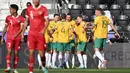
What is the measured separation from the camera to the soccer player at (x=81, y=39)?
20859 mm

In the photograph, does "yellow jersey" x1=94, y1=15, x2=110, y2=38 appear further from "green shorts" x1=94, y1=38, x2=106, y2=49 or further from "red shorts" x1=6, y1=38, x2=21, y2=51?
"red shorts" x1=6, y1=38, x2=21, y2=51

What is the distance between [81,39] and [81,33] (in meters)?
0.29

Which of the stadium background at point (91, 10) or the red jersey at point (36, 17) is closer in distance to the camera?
the red jersey at point (36, 17)

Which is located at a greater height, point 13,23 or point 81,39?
point 13,23

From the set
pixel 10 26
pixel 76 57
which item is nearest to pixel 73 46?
pixel 76 57

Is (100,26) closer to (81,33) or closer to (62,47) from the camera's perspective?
(81,33)

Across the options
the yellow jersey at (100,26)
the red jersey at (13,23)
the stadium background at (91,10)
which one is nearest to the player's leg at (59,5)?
the stadium background at (91,10)

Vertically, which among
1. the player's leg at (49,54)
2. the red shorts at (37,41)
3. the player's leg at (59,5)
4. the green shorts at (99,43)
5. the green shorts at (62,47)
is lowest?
the player's leg at (49,54)

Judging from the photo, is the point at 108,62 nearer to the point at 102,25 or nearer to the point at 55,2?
the point at 102,25

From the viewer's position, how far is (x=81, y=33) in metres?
21.5

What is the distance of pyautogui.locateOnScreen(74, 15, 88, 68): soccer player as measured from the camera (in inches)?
821

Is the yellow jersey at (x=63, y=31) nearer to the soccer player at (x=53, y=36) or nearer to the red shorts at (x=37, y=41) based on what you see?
the soccer player at (x=53, y=36)

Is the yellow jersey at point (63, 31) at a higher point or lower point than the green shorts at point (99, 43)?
higher

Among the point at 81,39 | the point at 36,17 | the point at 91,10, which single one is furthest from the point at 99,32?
the point at 91,10
